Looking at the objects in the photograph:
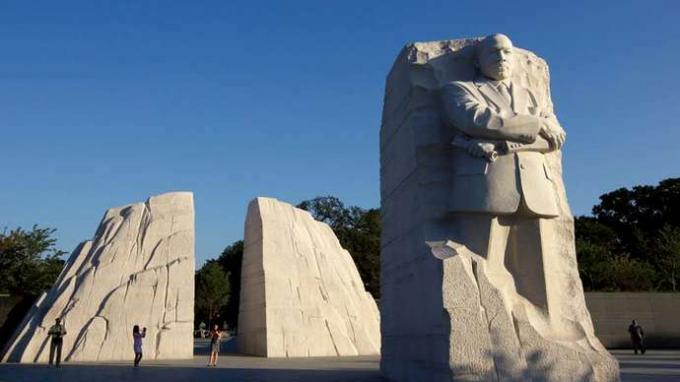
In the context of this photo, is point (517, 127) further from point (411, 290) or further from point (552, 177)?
point (411, 290)

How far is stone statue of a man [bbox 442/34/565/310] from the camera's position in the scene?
22.3 feet

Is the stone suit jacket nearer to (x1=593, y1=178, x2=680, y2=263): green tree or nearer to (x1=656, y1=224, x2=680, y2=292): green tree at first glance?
(x1=656, y1=224, x2=680, y2=292): green tree

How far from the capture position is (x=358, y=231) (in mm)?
42188

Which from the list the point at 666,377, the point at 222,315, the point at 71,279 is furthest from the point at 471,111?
the point at 222,315

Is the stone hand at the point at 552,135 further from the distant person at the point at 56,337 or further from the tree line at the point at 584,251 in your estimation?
the tree line at the point at 584,251

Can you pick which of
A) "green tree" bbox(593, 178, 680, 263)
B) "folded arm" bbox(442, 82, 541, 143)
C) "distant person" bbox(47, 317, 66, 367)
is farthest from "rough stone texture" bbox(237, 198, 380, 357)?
"green tree" bbox(593, 178, 680, 263)

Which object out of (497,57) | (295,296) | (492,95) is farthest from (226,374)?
(497,57)

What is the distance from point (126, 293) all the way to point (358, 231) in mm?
27789

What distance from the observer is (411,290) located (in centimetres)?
764

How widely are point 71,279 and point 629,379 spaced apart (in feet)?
43.6

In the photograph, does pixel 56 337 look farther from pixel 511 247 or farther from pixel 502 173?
pixel 502 173

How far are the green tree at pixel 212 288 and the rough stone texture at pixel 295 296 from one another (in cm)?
2129

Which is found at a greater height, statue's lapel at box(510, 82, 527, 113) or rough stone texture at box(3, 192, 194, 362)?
statue's lapel at box(510, 82, 527, 113)

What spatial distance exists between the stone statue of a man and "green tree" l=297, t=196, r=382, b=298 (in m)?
30.8
